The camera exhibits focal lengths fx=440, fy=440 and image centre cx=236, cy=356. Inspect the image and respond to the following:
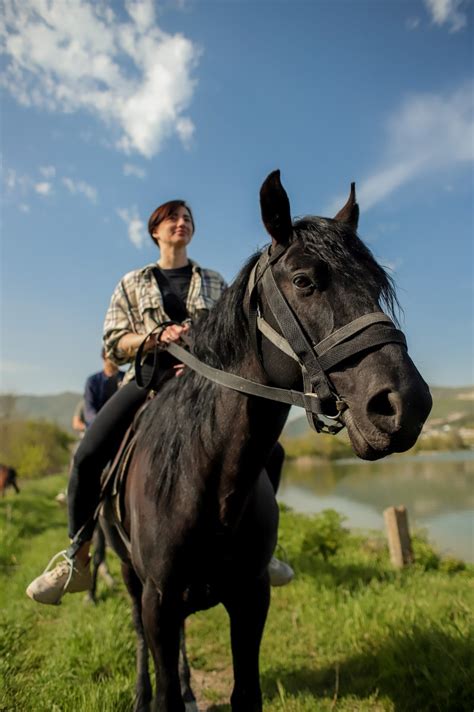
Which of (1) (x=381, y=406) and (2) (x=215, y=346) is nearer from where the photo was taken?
(1) (x=381, y=406)

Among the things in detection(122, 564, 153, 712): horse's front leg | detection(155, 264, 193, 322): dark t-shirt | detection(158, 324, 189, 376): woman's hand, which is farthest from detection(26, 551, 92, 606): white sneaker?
detection(155, 264, 193, 322): dark t-shirt

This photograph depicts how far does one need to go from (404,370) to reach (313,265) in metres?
0.54

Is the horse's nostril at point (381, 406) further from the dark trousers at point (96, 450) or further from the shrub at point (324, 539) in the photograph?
the shrub at point (324, 539)

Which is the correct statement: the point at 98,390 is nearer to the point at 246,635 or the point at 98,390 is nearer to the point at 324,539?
the point at 246,635

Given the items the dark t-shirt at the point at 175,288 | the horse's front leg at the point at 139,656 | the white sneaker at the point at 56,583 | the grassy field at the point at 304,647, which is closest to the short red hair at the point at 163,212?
the dark t-shirt at the point at 175,288

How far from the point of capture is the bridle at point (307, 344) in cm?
150

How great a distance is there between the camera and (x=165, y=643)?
7.14 feet

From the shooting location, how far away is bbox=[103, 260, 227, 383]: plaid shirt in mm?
3160

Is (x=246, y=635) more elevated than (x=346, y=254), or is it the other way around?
(x=346, y=254)

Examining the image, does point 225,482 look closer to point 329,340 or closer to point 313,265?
point 329,340

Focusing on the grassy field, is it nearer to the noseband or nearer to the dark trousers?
the dark trousers

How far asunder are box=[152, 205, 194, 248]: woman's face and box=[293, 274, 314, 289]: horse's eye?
1.92m

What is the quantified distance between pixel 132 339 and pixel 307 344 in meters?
1.66

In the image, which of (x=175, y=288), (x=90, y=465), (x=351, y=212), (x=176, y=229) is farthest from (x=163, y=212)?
(x=90, y=465)
